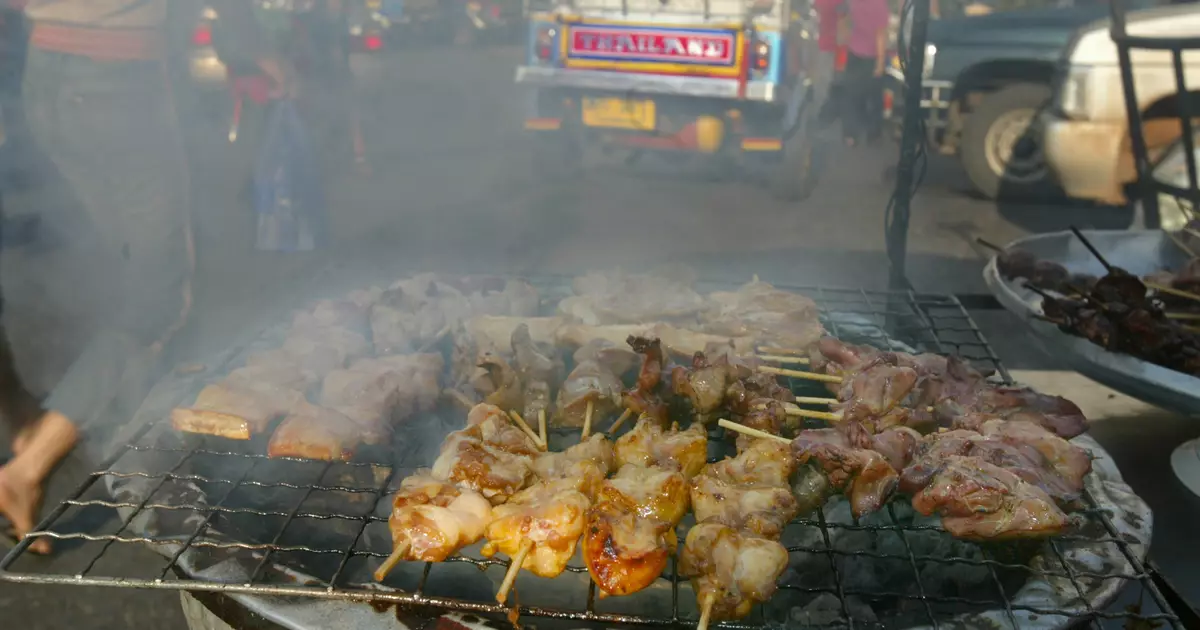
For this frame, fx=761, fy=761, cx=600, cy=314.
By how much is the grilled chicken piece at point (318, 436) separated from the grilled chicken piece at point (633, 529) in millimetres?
1009

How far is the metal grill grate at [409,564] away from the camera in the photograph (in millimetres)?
2039

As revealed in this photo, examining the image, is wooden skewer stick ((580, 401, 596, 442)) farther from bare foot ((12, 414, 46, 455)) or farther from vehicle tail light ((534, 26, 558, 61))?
vehicle tail light ((534, 26, 558, 61))

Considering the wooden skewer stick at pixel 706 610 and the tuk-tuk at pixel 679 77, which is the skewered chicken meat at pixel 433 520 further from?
the tuk-tuk at pixel 679 77

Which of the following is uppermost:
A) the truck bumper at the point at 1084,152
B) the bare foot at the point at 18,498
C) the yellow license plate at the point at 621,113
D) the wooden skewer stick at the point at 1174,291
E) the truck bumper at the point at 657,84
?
the truck bumper at the point at 657,84

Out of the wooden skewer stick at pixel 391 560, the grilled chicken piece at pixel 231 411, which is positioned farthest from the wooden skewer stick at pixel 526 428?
the grilled chicken piece at pixel 231 411

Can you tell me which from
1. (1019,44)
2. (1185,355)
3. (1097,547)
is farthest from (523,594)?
(1019,44)

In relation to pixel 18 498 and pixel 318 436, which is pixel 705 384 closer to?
pixel 318 436

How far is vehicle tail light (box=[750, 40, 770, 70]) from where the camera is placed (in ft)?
32.3

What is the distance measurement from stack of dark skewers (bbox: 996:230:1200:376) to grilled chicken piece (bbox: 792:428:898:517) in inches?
62.7

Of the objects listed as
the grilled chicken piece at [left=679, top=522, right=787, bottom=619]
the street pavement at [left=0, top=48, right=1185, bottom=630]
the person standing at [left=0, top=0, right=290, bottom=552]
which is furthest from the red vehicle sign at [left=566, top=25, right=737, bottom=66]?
the grilled chicken piece at [left=679, top=522, right=787, bottom=619]

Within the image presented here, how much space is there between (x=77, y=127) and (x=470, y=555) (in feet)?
14.0

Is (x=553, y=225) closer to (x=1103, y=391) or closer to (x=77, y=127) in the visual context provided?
(x=77, y=127)

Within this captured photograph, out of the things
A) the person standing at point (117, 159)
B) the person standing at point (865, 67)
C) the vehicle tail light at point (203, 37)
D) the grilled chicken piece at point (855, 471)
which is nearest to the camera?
the grilled chicken piece at point (855, 471)

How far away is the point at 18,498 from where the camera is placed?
3.82 m
